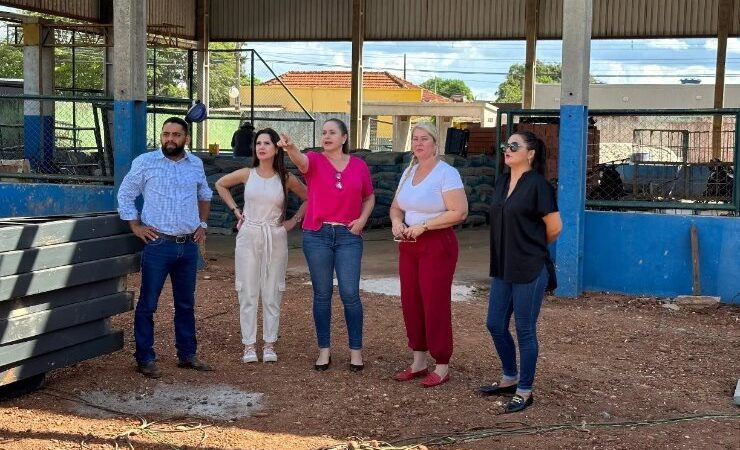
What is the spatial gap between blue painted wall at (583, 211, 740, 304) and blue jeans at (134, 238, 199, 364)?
4.66 meters

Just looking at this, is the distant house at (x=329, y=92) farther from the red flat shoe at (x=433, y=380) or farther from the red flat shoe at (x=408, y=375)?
the red flat shoe at (x=433, y=380)

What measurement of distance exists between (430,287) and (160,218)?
1.77m

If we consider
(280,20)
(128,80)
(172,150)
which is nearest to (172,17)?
(280,20)

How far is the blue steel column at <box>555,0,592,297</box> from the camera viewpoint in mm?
9383

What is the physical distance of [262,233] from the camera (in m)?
6.50

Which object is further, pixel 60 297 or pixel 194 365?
pixel 194 365

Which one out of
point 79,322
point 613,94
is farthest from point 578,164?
point 613,94

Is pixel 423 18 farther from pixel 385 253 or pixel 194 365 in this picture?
pixel 194 365

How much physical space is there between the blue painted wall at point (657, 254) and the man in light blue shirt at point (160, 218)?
4704 mm

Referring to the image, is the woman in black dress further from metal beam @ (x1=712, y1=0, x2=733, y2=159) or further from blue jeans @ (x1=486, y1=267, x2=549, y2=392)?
metal beam @ (x1=712, y1=0, x2=733, y2=159)

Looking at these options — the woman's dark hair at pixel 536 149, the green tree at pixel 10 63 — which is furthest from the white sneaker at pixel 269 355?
the green tree at pixel 10 63

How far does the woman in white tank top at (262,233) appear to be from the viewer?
6473 mm

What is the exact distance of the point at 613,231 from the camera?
9.61 m

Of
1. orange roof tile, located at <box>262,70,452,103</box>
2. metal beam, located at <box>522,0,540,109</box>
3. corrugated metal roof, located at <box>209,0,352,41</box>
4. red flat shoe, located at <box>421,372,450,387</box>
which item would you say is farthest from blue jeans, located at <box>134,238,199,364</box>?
orange roof tile, located at <box>262,70,452,103</box>
